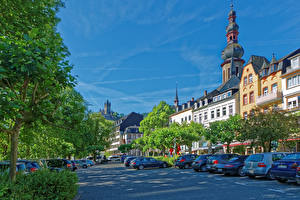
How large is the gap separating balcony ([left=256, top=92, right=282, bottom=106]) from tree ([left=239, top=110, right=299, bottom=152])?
8.85 metres

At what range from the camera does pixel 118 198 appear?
420 inches

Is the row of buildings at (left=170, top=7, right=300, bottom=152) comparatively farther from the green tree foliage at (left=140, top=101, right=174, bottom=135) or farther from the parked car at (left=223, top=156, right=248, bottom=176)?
the parked car at (left=223, top=156, right=248, bottom=176)

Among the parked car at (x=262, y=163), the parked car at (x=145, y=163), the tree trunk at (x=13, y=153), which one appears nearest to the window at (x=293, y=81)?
the parked car at (x=145, y=163)

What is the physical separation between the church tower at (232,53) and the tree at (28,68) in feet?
218

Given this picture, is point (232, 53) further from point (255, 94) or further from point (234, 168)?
point (234, 168)

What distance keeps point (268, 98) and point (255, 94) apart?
435 centimetres

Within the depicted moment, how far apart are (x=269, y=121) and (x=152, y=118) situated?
4242cm

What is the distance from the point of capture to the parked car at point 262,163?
50.4ft

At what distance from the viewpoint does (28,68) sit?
19.7 feet

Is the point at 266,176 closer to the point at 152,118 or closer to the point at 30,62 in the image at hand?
the point at 30,62

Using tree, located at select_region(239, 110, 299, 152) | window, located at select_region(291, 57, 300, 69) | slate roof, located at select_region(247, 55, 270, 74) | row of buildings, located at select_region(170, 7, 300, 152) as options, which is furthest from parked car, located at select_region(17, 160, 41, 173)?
slate roof, located at select_region(247, 55, 270, 74)

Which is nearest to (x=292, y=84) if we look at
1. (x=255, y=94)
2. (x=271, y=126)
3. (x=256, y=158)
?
(x=255, y=94)

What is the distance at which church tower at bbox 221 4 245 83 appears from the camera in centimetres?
7375

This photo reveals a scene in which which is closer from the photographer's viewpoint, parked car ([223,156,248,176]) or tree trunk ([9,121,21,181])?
tree trunk ([9,121,21,181])
